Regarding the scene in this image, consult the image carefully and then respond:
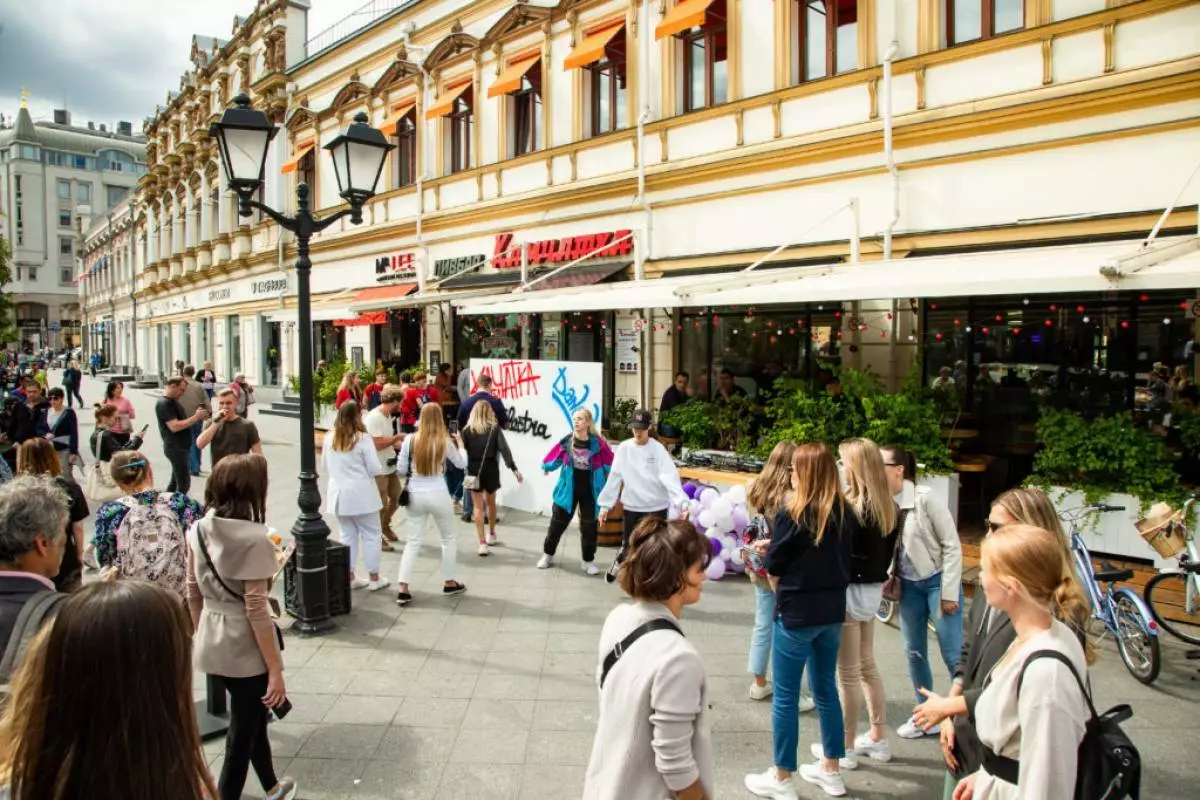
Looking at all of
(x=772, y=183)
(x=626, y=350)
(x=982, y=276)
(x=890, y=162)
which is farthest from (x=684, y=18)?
(x=982, y=276)

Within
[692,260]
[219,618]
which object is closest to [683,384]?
[692,260]

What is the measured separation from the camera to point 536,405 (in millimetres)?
10172

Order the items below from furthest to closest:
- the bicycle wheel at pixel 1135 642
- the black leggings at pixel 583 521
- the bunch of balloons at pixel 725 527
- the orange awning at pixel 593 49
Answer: the orange awning at pixel 593 49 < the black leggings at pixel 583 521 < the bunch of balloons at pixel 725 527 < the bicycle wheel at pixel 1135 642

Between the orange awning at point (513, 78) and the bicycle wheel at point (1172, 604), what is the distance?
13111 millimetres

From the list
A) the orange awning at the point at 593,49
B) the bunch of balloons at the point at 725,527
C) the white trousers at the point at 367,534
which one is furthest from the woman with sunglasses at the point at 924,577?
the orange awning at the point at 593,49

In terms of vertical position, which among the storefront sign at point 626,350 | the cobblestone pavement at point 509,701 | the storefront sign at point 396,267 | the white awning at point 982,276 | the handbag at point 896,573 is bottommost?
the cobblestone pavement at point 509,701

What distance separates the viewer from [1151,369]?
9.38 metres

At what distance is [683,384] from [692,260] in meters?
2.20

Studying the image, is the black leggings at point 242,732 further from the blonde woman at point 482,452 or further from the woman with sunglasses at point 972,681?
the blonde woman at point 482,452

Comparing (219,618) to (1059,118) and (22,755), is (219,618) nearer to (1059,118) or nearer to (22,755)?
(22,755)

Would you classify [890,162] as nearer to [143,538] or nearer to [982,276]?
[982,276]

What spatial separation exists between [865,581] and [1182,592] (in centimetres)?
381

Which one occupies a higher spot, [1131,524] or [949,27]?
[949,27]

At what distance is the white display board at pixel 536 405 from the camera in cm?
960
